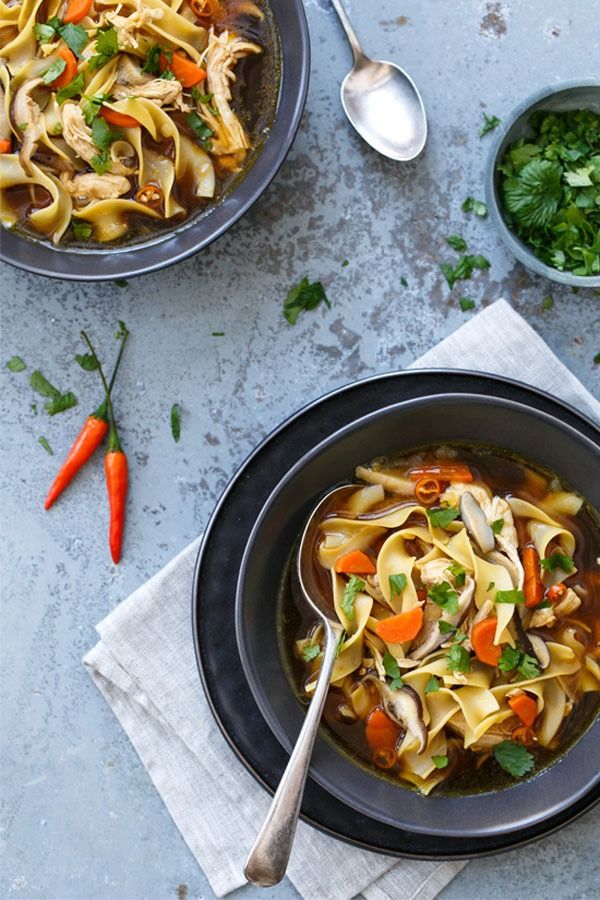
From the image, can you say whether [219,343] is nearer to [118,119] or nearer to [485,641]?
[118,119]

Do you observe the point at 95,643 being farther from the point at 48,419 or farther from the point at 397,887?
the point at 397,887

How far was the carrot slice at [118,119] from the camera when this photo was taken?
400 centimetres

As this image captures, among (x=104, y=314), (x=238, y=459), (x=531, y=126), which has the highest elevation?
(x=531, y=126)

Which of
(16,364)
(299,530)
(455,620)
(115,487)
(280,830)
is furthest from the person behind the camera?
(16,364)

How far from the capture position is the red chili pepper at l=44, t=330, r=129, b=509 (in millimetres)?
4273

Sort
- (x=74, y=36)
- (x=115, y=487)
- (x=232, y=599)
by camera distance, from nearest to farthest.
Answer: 1. (x=232, y=599)
2. (x=74, y=36)
3. (x=115, y=487)

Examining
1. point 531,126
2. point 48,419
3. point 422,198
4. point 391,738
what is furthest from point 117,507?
point 531,126

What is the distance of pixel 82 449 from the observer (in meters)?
4.27

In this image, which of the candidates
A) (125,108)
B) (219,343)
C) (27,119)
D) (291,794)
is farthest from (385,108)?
(291,794)

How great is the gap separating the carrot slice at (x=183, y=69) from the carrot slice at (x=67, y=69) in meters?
0.35

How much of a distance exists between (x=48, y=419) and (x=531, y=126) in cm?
246

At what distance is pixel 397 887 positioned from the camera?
409cm

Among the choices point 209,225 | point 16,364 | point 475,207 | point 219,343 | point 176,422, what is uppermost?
point 209,225

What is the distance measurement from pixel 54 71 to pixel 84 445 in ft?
5.08
